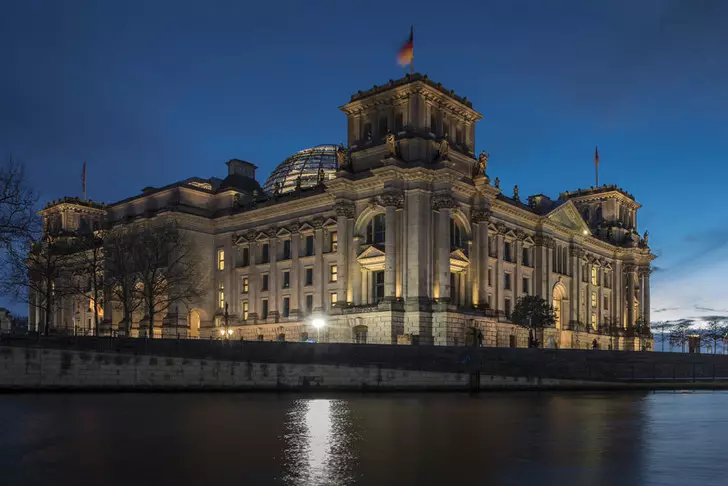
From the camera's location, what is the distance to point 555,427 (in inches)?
940

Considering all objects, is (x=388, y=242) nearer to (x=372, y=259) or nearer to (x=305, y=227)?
(x=372, y=259)

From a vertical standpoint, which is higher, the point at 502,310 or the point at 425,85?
the point at 425,85

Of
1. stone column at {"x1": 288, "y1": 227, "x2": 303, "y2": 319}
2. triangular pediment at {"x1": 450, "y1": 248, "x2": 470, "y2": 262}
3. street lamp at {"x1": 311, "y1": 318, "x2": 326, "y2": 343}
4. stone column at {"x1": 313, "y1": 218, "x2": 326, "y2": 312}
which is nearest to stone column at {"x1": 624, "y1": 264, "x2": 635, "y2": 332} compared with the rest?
triangular pediment at {"x1": 450, "y1": 248, "x2": 470, "y2": 262}

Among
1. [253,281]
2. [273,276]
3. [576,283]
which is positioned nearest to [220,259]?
[253,281]

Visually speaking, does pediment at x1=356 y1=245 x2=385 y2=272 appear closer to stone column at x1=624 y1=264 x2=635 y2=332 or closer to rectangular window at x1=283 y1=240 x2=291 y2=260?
rectangular window at x1=283 y1=240 x2=291 y2=260

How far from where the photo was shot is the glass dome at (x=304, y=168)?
339 ft

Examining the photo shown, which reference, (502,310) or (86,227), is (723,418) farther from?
(86,227)

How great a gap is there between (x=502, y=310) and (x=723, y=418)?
53319mm

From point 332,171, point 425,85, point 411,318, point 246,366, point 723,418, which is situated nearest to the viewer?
point 723,418

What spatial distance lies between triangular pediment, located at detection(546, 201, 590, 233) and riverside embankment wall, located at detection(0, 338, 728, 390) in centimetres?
4115

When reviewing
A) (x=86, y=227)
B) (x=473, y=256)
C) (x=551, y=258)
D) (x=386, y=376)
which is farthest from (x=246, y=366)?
(x=86, y=227)

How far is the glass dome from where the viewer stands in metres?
103

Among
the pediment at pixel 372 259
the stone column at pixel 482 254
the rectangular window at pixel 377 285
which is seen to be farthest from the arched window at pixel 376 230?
the stone column at pixel 482 254

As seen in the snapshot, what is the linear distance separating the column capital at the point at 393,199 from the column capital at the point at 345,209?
477cm
